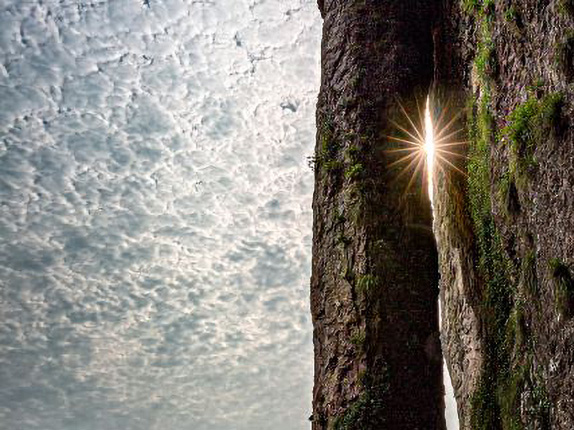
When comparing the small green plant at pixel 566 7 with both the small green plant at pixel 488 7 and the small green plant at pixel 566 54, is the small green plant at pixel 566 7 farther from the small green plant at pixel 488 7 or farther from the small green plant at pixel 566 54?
the small green plant at pixel 488 7

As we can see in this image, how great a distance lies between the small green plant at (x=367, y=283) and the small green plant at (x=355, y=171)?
3.07 ft

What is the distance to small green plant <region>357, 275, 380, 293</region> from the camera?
5105 mm

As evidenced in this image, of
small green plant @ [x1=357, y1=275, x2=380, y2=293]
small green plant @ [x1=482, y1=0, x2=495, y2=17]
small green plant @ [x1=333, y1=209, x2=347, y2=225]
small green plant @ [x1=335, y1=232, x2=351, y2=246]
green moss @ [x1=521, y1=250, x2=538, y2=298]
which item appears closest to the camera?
green moss @ [x1=521, y1=250, x2=538, y2=298]

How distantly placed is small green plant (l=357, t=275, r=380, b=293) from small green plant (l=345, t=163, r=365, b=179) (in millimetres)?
935

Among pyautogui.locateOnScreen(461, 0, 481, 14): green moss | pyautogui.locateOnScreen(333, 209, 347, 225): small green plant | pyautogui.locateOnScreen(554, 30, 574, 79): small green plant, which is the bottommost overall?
pyautogui.locateOnScreen(333, 209, 347, 225): small green plant

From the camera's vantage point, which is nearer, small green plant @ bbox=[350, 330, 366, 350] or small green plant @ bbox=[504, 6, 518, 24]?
small green plant @ bbox=[504, 6, 518, 24]

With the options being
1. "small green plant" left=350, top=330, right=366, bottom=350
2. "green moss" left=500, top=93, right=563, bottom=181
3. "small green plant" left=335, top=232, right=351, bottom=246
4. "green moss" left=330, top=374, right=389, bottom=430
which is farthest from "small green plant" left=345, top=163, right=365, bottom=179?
"green moss" left=330, top=374, right=389, bottom=430

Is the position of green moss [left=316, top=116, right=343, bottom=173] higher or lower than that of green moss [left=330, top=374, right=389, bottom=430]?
higher

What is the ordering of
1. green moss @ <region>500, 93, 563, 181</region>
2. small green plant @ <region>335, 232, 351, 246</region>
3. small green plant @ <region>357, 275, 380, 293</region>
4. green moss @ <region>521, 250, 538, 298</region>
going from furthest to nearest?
small green plant @ <region>335, 232, 351, 246</region>, small green plant @ <region>357, 275, 380, 293</region>, green moss @ <region>521, 250, 538, 298</region>, green moss @ <region>500, 93, 563, 181</region>

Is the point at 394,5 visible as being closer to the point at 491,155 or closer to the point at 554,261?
the point at 491,155

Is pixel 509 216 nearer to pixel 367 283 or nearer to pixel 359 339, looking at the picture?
pixel 367 283

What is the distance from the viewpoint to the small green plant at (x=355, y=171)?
18.1 ft

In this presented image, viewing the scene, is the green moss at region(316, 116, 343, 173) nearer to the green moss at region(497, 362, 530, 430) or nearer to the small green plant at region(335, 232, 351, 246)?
the small green plant at region(335, 232, 351, 246)

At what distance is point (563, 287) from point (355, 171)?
7.03 ft
